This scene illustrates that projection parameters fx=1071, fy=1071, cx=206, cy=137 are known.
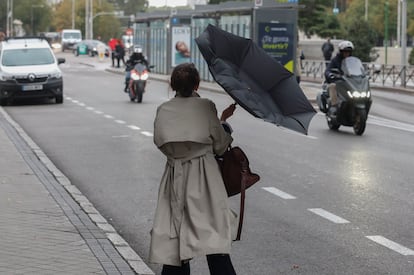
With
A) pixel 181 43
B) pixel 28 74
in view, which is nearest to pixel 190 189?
pixel 28 74

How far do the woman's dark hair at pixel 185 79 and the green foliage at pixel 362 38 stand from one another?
45.9m

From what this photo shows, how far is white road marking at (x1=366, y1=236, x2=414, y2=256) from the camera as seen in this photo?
28.1ft

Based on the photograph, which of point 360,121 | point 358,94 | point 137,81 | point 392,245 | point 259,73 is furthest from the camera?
point 137,81

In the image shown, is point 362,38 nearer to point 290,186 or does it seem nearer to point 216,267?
point 290,186

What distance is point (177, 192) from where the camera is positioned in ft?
19.4

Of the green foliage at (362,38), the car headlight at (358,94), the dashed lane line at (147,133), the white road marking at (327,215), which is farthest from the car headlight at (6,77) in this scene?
the green foliage at (362,38)

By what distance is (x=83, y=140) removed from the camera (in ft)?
60.9

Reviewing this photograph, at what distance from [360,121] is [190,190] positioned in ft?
45.0

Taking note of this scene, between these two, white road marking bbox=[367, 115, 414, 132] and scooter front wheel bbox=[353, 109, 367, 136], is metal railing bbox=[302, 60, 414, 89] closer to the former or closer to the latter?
white road marking bbox=[367, 115, 414, 132]

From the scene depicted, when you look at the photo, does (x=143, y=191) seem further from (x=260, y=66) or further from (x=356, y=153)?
(x=260, y=66)

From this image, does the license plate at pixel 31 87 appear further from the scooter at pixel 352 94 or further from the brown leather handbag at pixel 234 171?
the brown leather handbag at pixel 234 171

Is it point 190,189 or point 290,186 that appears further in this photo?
point 290,186

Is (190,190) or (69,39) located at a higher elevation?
(69,39)

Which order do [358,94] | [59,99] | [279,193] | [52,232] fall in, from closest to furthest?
1. [52,232]
2. [279,193]
3. [358,94]
4. [59,99]
